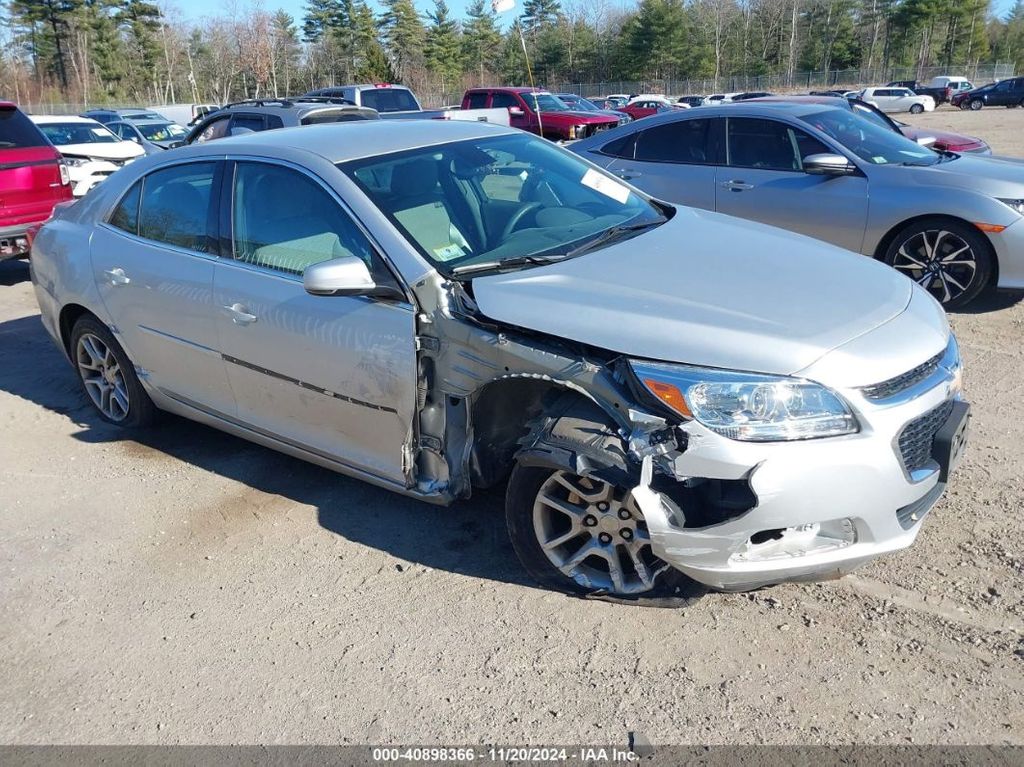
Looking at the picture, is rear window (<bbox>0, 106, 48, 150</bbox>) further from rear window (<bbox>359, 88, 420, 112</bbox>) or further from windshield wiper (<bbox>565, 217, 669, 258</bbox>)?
windshield wiper (<bbox>565, 217, 669, 258</bbox>)

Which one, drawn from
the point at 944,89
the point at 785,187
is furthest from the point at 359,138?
the point at 944,89

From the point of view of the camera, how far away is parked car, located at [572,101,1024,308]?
20.1 feet

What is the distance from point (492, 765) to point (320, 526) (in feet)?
5.54

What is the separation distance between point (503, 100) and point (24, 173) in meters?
16.6

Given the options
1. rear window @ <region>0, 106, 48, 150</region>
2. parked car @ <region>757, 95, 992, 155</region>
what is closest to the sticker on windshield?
parked car @ <region>757, 95, 992, 155</region>

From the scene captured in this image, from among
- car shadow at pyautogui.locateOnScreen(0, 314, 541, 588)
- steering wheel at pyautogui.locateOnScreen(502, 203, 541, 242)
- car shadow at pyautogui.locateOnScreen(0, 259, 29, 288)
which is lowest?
car shadow at pyautogui.locateOnScreen(0, 314, 541, 588)

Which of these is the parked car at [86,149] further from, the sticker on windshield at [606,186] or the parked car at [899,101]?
the parked car at [899,101]

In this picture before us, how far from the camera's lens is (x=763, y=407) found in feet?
8.82

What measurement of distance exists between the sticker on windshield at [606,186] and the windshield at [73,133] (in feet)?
40.6

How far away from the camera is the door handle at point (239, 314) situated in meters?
3.81

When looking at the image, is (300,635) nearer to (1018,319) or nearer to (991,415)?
(991,415)

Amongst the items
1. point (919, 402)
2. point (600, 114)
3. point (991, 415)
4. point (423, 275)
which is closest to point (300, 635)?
point (423, 275)

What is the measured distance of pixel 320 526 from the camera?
12.8ft

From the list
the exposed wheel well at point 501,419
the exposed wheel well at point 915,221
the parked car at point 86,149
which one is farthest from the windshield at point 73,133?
the exposed wheel well at point 501,419
